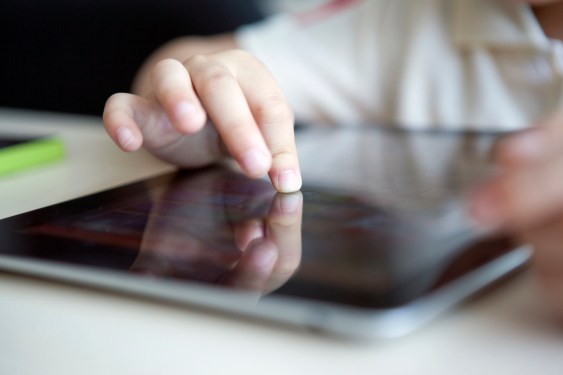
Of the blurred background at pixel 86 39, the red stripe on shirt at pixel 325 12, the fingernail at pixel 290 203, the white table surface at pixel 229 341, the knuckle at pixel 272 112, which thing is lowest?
the white table surface at pixel 229 341

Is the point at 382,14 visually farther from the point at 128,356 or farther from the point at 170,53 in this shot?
the point at 128,356

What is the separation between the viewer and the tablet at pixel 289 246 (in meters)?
0.30

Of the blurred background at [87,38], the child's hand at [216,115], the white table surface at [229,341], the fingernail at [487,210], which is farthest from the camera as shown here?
the blurred background at [87,38]

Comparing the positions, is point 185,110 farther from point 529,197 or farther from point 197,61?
point 529,197

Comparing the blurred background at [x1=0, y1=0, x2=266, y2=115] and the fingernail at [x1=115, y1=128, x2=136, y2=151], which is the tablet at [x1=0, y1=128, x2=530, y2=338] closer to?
the fingernail at [x1=115, y1=128, x2=136, y2=151]

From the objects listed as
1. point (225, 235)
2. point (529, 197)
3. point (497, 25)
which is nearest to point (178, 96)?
point (225, 235)

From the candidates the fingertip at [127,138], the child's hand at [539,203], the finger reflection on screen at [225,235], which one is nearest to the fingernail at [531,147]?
the child's hand at [539,203]

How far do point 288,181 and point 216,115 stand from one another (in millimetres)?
69

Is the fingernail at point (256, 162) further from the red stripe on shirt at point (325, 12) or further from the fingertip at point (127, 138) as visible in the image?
the red stripe on shirt at point (325, 12)

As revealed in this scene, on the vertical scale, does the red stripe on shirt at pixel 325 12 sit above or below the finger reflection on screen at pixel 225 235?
above

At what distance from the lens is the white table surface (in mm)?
283

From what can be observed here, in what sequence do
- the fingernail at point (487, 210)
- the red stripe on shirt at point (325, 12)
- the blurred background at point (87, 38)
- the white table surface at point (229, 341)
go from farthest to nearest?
the blurred background at point (87, 38)
the red stripe on shirt at point (325, 12)
the fingernail at point (487, 210)
the white table surface at point (229, 341)

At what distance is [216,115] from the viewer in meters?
0.51

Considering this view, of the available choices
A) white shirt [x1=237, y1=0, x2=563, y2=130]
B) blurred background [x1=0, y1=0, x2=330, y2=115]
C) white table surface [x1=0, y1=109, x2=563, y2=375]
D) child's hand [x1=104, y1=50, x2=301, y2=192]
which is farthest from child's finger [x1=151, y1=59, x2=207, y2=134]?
blurred background [x1=0, y1=0, x2=330, y2=115]
